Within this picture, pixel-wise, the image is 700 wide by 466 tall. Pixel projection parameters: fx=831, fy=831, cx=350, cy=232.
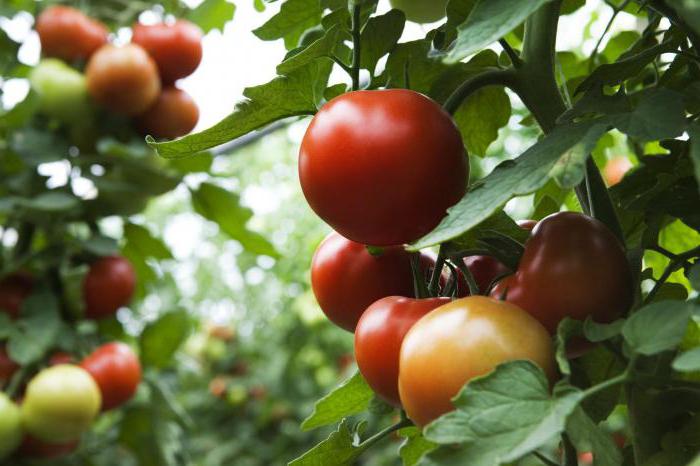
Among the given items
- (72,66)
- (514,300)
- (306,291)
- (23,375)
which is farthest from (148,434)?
(514,300)

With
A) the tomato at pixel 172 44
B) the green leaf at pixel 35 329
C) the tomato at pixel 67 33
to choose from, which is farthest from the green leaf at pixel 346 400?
the tomato at pixel 67 33

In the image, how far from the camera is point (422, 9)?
59 cm

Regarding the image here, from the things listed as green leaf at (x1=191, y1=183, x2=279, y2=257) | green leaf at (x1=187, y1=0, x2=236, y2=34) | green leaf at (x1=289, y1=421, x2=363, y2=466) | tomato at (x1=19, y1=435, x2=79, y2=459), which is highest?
green leaf at (x1=289, y1=421, x2=363, y2=466)

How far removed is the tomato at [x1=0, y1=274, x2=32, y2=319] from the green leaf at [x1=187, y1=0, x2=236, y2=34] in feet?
1.71

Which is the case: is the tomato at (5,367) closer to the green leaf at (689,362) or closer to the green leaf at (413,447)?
the green leaf at (413,447)

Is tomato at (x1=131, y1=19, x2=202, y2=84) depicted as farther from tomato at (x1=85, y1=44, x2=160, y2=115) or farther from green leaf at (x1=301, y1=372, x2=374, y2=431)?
green leaf at (x1=301, y1=372, x2=374, y2=431)

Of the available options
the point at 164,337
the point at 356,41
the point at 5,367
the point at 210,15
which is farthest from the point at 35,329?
the point at 356,41

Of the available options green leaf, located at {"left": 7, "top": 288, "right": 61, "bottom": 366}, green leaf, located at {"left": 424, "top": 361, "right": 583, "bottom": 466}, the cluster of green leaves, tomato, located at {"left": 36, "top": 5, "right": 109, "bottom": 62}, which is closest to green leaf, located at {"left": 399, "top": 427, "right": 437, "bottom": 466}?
the cluster of green leaves

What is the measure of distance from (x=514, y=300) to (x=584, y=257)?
0.04 metres

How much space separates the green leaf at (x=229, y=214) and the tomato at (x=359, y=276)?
73 cm

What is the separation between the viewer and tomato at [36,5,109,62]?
54.0 inches

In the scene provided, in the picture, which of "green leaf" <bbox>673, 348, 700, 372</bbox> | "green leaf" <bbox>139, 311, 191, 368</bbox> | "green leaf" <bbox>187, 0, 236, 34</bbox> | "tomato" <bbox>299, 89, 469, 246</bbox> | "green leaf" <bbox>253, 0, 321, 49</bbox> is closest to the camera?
"green leaf" <bbox>673, 348, 700, 372</bbox>

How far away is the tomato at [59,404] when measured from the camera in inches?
46.6

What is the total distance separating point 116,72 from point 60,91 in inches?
4.7
